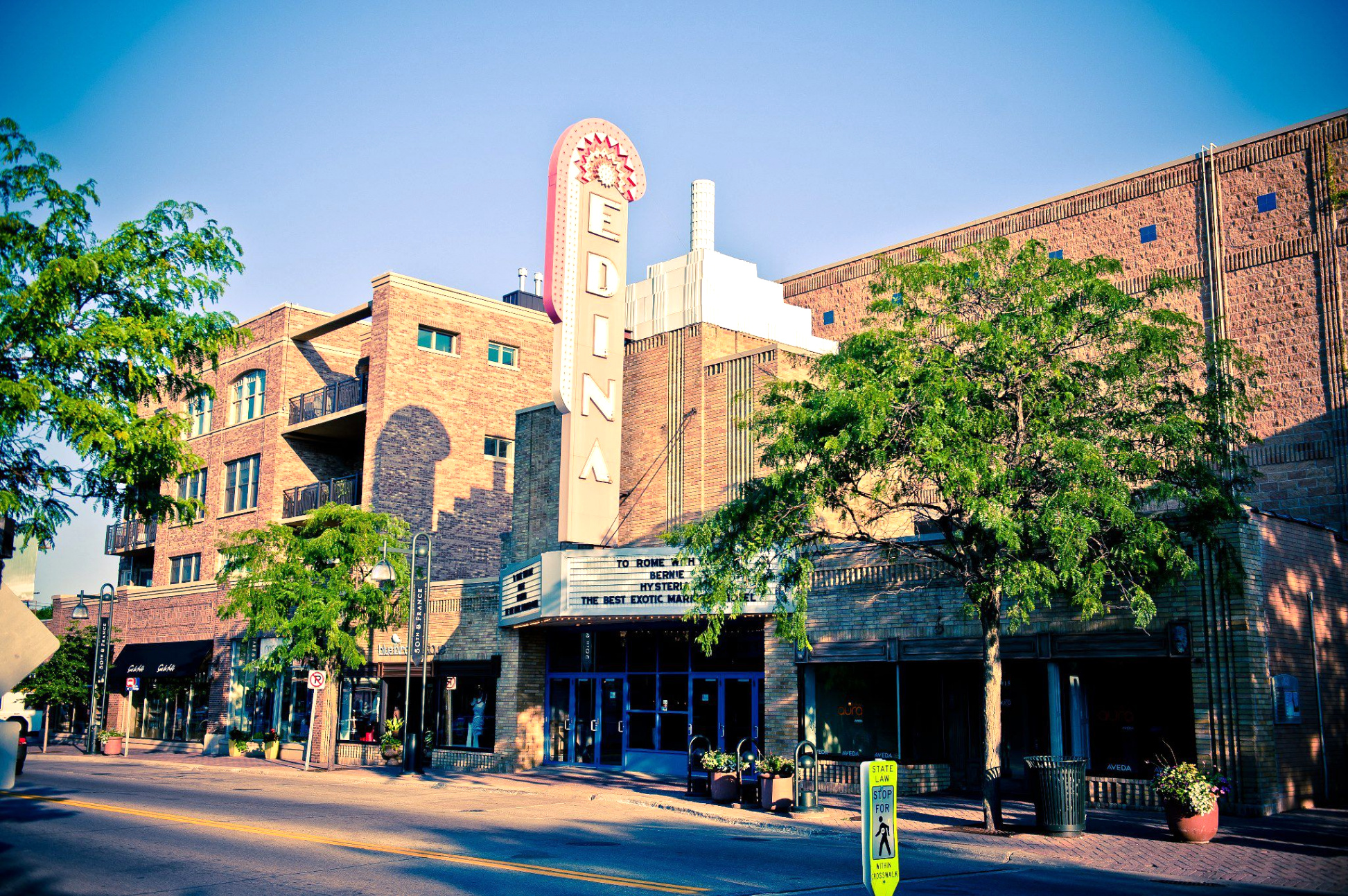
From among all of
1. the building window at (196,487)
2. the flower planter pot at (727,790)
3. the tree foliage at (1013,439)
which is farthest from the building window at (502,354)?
the tree foliage at (1013,439)

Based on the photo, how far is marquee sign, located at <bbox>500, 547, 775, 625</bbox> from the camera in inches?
993

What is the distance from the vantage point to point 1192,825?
15531 mm

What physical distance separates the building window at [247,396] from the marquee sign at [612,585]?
2099 cm

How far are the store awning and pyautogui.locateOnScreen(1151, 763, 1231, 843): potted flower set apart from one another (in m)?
36.6

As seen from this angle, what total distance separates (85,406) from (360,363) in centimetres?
2902

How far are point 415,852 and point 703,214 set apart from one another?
2471 cm

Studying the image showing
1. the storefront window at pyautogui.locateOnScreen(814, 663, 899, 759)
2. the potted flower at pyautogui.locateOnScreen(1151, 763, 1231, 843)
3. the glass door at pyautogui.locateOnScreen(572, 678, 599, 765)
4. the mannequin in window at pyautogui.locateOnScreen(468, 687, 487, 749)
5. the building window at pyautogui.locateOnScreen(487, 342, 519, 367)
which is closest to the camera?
the potted flower at pyautogui.locateOnScreen(1151, 763, 1231, 843)

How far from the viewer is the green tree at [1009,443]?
15.8 m

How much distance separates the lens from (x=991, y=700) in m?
17.2

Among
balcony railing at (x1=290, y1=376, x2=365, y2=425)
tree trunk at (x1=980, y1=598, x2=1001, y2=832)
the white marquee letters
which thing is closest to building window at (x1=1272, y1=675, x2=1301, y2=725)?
tree trunk at (x1=980, y1=598, x2=1001, y2=832)

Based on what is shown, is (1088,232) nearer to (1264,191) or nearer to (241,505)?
(1264,191)

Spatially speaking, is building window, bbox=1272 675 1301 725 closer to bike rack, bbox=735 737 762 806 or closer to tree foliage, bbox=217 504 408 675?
bike rack, bbox=735 737 762 806

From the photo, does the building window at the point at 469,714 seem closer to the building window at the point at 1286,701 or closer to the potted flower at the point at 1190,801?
the potted flower at the point at 1190,801

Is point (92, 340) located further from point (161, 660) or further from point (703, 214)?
point (161, 660)
